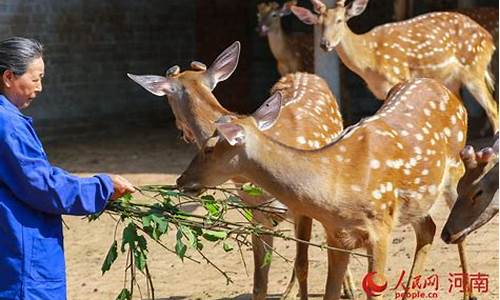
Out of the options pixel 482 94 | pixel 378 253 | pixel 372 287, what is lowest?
pixel 482 94

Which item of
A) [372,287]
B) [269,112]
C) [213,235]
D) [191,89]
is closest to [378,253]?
[372,287]

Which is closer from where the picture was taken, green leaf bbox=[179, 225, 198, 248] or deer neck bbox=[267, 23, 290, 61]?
green leaf bbox=[179, 225, 198, 248]

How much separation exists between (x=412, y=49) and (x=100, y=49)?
5.78 meters

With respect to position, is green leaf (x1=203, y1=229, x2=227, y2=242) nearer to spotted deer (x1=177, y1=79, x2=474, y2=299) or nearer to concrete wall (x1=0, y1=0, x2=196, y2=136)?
spotted deer (x1=177, y1=79, x2=474, y2=299)

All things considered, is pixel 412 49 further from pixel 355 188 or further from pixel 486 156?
pixel 486 156

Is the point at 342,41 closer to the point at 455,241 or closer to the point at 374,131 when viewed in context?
the point at 374,131

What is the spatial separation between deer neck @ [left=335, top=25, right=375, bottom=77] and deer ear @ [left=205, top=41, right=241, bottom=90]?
3.69 meters

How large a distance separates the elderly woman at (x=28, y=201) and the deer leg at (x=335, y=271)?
1.85 m

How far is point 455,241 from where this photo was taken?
5.14m

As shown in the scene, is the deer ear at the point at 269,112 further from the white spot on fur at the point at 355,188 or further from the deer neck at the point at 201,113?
the deer neck at the point at 201,113

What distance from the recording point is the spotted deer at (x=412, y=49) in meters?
9.80

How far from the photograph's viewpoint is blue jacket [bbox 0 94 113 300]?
382 cm

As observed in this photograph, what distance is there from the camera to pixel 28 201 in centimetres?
385

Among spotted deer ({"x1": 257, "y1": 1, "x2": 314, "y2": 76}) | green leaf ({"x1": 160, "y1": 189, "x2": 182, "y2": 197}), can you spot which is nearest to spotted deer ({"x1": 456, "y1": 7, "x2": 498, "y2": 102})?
spotted deer ({"x1": 257, "y1": 1, "x2": 314, "y2": 76})
